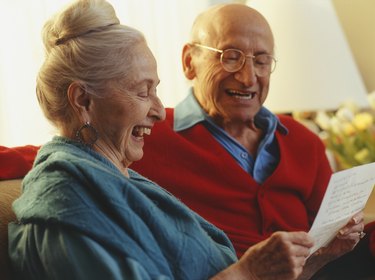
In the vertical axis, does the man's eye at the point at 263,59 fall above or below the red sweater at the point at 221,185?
above

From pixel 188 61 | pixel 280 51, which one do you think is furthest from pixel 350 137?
pixel 188 61

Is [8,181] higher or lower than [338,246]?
higher

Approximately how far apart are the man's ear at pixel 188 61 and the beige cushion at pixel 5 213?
27.9 inches

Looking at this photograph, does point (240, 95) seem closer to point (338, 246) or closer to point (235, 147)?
point (235, 147)

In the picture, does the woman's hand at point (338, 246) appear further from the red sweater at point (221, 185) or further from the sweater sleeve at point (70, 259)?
the sweater sleeve at point (70, 259)

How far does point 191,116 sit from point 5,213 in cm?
73

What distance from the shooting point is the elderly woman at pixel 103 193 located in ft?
3.56

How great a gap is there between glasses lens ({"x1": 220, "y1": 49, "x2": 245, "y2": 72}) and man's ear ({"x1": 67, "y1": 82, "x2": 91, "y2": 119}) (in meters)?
0.70

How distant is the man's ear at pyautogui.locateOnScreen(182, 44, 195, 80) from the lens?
6.40 ft

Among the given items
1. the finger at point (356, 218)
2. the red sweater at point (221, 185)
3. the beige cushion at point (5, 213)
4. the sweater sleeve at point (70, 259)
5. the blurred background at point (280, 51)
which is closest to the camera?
the sweater sleeve at point (70, 259)

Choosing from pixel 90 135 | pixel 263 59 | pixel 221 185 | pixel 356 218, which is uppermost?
pixel 90 135

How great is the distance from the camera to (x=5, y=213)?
1292 mm

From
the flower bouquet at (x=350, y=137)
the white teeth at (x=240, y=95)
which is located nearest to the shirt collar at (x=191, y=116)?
the white teeth at (x=240, y=95)

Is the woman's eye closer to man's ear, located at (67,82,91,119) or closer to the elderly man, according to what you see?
man's ear, located at (67,82,91,119)
